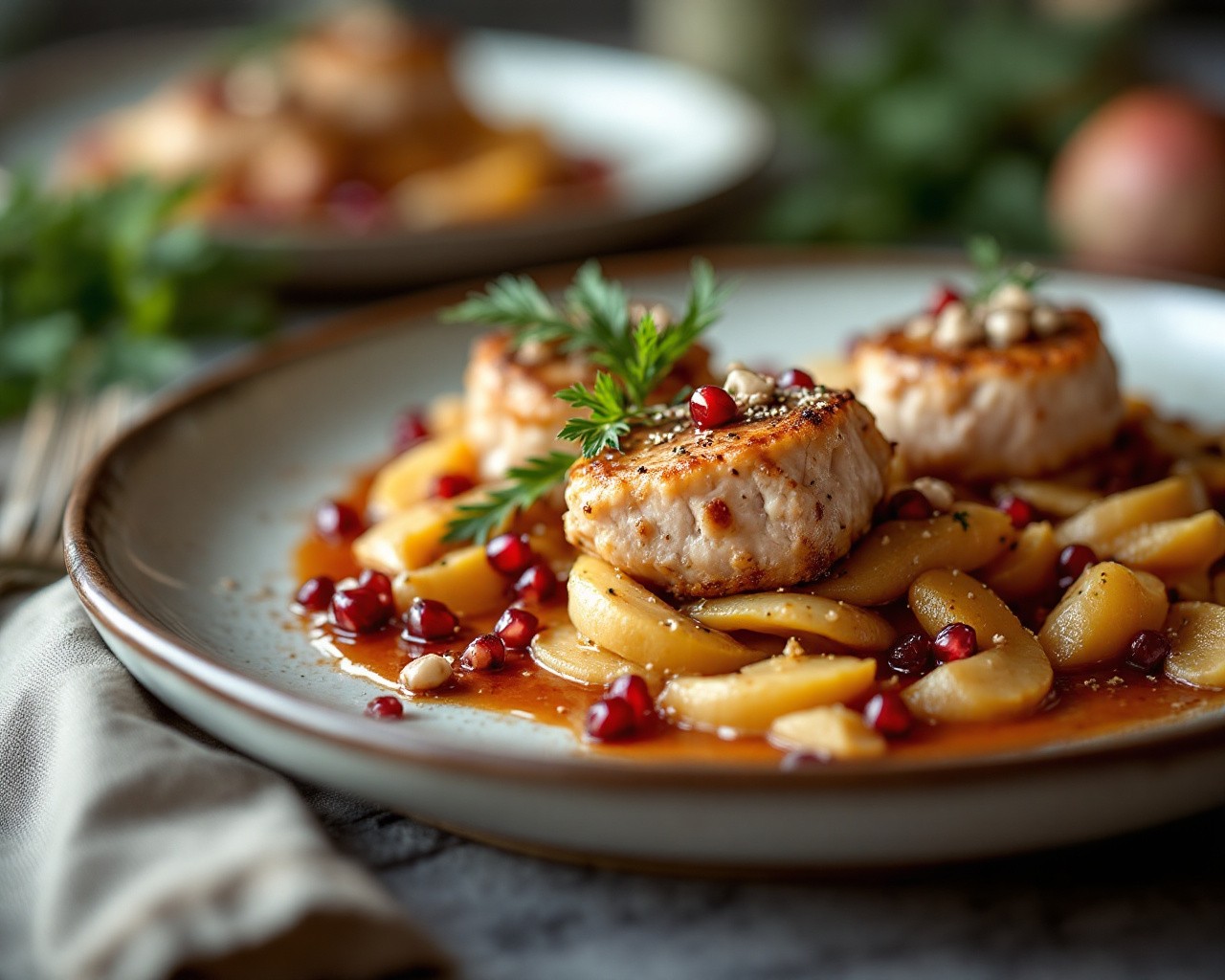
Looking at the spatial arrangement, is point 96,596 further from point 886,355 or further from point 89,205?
point 89,205

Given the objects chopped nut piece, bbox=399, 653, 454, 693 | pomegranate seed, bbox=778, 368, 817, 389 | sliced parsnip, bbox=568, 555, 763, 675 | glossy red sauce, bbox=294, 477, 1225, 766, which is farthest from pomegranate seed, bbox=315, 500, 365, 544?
pomegranate seed, bbox=778, 368, 817, 389

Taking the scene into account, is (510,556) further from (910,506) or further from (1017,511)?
(1017,511)

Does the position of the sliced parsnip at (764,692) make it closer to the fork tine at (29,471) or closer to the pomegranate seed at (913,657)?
the pomegranate seed at (913,657)

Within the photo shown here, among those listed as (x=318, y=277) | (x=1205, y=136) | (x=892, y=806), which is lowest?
(x=318, y=277)

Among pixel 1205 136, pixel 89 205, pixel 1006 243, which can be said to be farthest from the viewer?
pixel 1006 243

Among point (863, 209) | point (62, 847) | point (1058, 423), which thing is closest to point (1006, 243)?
point (863, 209)

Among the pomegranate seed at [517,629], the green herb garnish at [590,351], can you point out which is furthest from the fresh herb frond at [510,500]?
the pomegranate seed at [517,629]

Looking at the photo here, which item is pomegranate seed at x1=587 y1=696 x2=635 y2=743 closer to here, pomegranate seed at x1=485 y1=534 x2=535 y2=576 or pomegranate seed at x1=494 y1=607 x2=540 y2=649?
pomegranate seed at x1=494 y1=607 x2=540 y2=649
